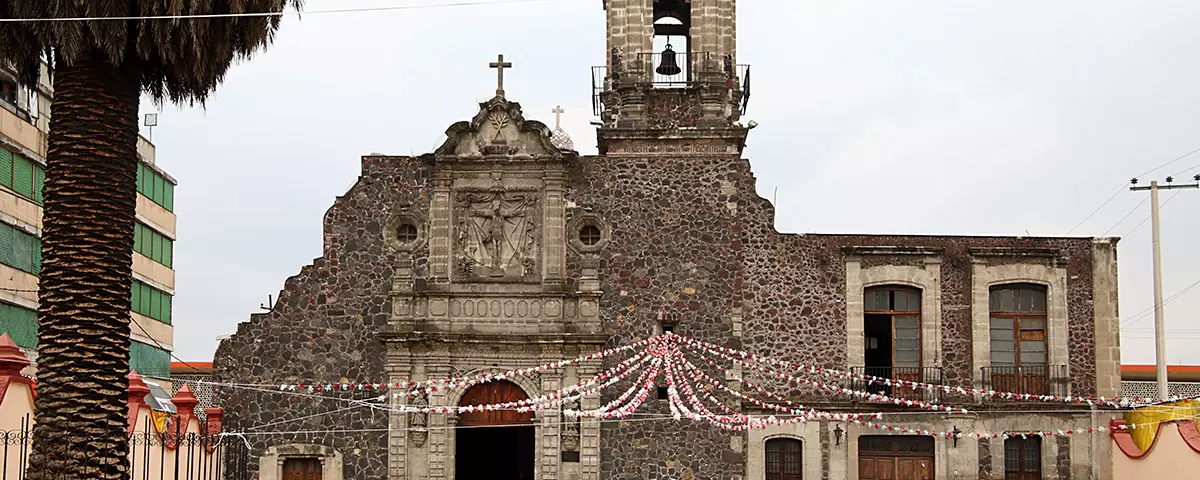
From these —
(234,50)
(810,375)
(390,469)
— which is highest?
(234,50)

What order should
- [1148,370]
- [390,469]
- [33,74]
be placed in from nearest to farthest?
[33,74], [390,469], [1148,370]

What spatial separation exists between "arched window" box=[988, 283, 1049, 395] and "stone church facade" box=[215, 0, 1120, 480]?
0.04 metres

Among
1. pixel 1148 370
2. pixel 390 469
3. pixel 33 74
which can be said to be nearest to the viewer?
pixel 33 74

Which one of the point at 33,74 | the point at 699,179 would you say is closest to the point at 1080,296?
the point at 699,179

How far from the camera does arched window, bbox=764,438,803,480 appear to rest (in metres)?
29.2

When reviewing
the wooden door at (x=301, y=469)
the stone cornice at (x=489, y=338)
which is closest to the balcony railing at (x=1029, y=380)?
the stone cornice at (x=489, y=338)

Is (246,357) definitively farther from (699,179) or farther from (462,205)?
(699,179)

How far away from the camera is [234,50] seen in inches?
→ 745

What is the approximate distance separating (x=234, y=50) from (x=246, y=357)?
11.9 metres

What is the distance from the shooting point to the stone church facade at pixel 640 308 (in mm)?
29219

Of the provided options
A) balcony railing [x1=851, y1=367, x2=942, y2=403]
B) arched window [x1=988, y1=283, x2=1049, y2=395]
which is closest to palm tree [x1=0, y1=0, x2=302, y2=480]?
balcony railing [x1=851, y1=367, x2=942, y2=403]

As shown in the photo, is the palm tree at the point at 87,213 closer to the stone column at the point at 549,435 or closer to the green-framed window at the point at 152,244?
the stone column at the point at 549,435

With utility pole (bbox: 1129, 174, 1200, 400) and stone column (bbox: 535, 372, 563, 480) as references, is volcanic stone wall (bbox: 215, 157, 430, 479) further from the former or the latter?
utility pole (bbox: 1129, 174, 1200, 400)

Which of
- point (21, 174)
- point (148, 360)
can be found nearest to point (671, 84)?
point (21, 174)
